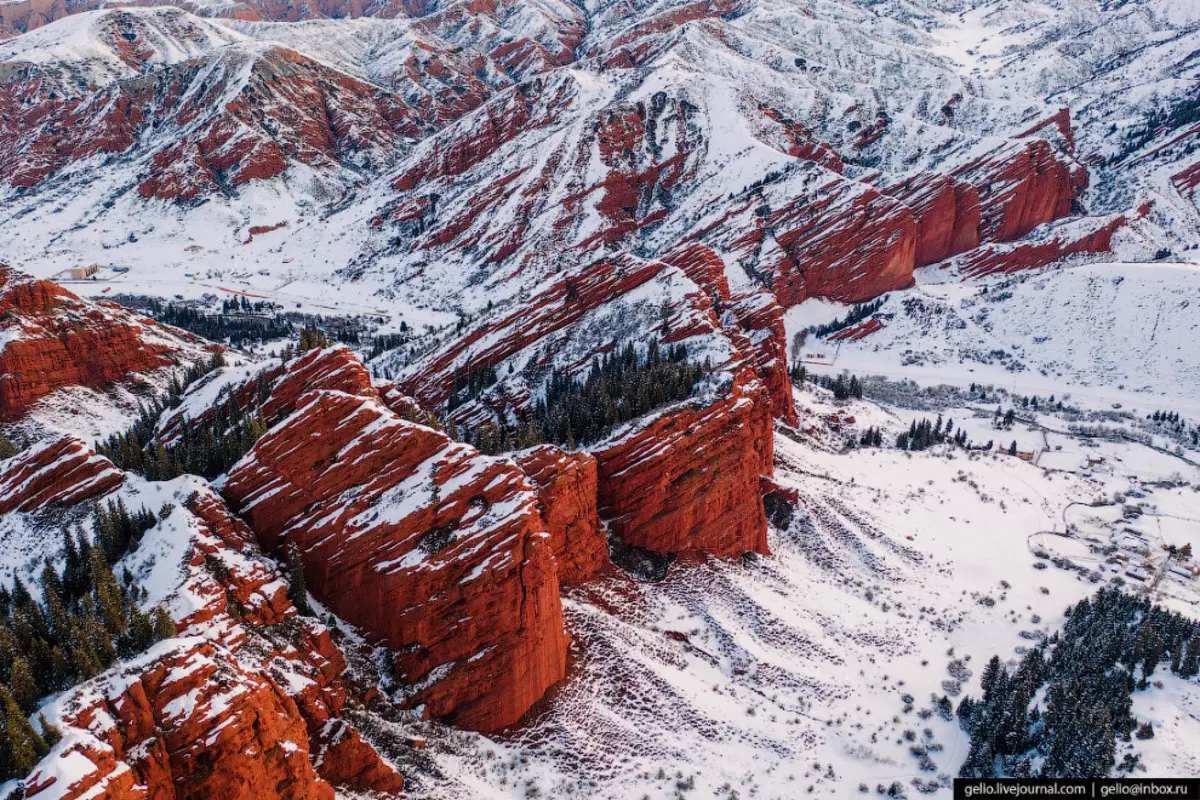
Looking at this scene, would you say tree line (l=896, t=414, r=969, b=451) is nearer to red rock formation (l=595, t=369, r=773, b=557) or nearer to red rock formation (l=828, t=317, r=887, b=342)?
red rock formation (l=595, t=369, r=773, b=557)

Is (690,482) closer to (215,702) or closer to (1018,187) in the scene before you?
(215,702)

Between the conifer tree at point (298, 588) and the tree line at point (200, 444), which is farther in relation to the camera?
the tree line at point (200, 444)

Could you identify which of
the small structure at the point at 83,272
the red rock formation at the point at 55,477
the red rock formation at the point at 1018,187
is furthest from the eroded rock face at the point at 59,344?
the red rock formation at the point at 1018,187

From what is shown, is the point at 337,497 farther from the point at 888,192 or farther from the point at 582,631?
the point at 888,192

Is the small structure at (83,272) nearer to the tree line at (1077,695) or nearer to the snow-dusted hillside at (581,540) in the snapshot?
the snow-dusted hillside at (581,540)

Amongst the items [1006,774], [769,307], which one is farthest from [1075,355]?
[1006,774]

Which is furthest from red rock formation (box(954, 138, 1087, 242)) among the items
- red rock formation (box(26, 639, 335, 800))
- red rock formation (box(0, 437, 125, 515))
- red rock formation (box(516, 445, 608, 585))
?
red rock formation (box(26, 639, 335, 800))
